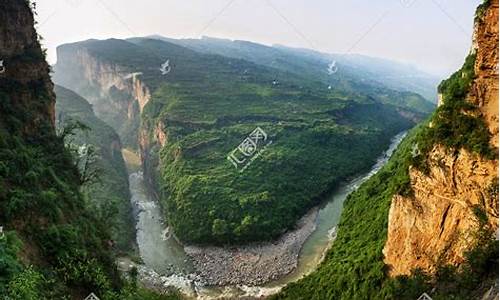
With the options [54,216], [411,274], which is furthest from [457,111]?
[54,216]

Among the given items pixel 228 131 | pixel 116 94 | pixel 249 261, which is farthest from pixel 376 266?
pixel 116 94

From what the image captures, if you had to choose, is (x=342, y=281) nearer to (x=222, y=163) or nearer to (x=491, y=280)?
(x=491, y=280)

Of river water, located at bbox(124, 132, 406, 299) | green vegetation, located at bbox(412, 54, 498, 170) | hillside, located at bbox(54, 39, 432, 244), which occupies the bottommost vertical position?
river water, located at bbox(124, 132, 406, 299)

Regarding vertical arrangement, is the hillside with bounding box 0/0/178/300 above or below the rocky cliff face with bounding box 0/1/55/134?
below

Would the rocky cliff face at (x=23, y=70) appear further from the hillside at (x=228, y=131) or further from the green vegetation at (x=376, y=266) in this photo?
the hillside at (x=228, y=131)

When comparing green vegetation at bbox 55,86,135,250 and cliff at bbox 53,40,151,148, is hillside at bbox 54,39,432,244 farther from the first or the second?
green vegetation at bbox 55,86,135,250

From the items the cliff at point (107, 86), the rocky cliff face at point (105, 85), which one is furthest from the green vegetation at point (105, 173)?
the rocky cliff face at point (105, 85)

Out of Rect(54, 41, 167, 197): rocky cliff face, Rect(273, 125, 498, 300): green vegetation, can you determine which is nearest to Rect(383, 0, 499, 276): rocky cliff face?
Rect(273, 125, 498, 300): green vegetation
